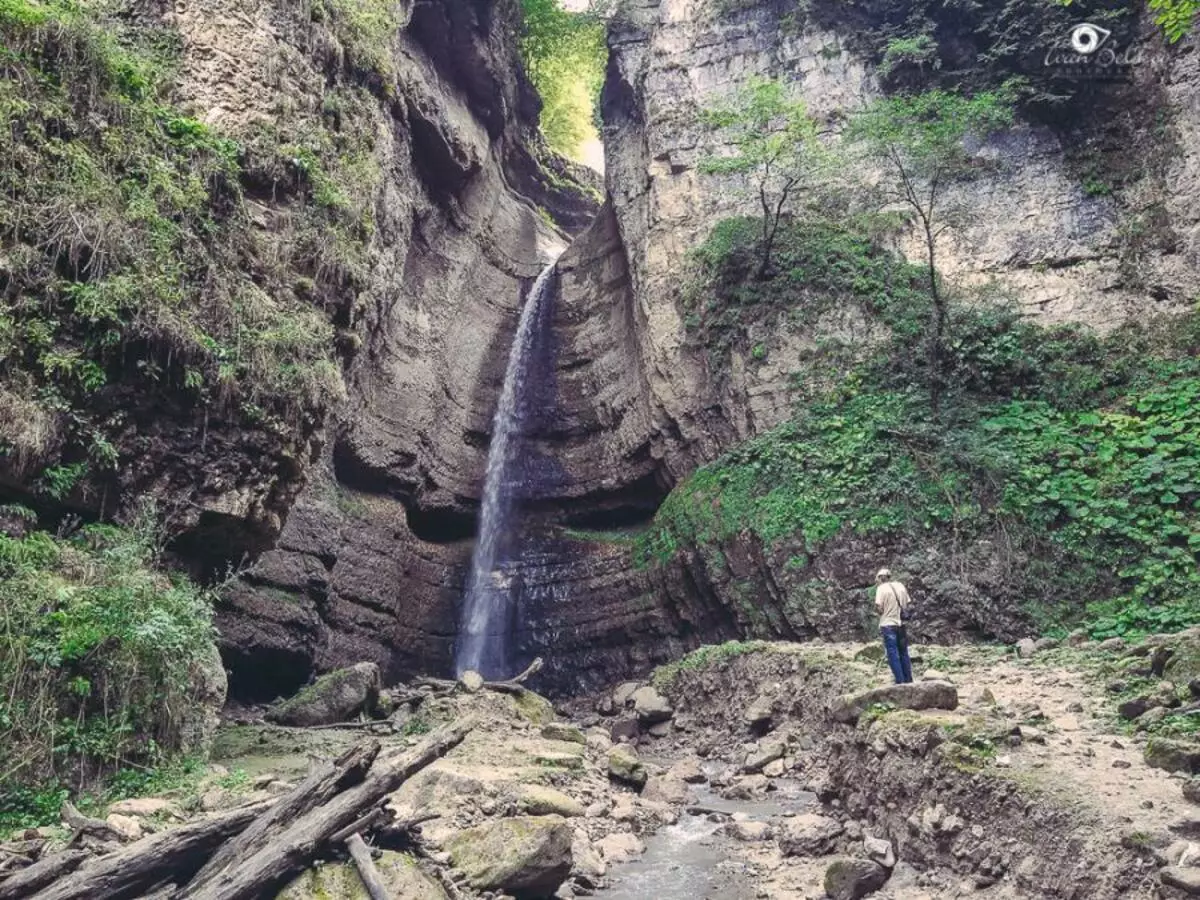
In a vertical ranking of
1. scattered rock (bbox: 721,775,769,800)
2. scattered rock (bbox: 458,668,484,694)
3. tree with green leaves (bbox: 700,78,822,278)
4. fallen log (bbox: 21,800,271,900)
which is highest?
tree with green leaves (bbox: 700,78,822,278)

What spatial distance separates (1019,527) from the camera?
487 inches

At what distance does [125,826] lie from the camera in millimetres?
5434

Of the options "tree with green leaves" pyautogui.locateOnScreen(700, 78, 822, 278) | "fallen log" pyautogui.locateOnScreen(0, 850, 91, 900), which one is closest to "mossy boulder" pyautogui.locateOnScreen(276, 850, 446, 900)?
"fallen log" pyautogui.locateOnScreen(0, 850, 91, 900)

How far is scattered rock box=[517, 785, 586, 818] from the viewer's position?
699 centimetres

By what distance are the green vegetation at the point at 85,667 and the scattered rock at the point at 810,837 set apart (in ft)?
17.6

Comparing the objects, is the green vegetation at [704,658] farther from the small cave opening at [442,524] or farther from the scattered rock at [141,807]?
the scattered rock at [141,807]

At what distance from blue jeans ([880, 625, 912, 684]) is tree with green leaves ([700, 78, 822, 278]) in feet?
36.1

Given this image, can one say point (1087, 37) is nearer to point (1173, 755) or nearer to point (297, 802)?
point (1173, 755)

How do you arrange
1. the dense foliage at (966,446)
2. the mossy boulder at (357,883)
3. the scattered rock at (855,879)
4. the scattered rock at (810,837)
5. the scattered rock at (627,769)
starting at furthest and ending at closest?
1. the dense foliage at (966,446)
2. the scattered rock at (627,769)
3. the scattered rock at (810,837)
4. the scattered rock at (855,879)
5. the mossy boulder at (357,883)

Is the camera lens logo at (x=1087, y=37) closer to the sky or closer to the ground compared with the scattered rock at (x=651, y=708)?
closer to the sky

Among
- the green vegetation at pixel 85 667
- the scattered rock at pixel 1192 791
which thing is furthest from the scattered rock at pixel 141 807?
the scattered rock at pixel 1192 791

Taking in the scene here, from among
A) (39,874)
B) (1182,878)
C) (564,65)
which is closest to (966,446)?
(1182,878)

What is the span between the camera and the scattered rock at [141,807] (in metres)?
5.95

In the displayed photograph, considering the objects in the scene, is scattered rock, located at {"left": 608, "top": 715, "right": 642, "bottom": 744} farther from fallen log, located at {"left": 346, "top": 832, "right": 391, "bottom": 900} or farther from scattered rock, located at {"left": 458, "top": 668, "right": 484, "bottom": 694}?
fallen log, located at {"left": 346, "top": 832, "right": 391, "bottom": 900}
